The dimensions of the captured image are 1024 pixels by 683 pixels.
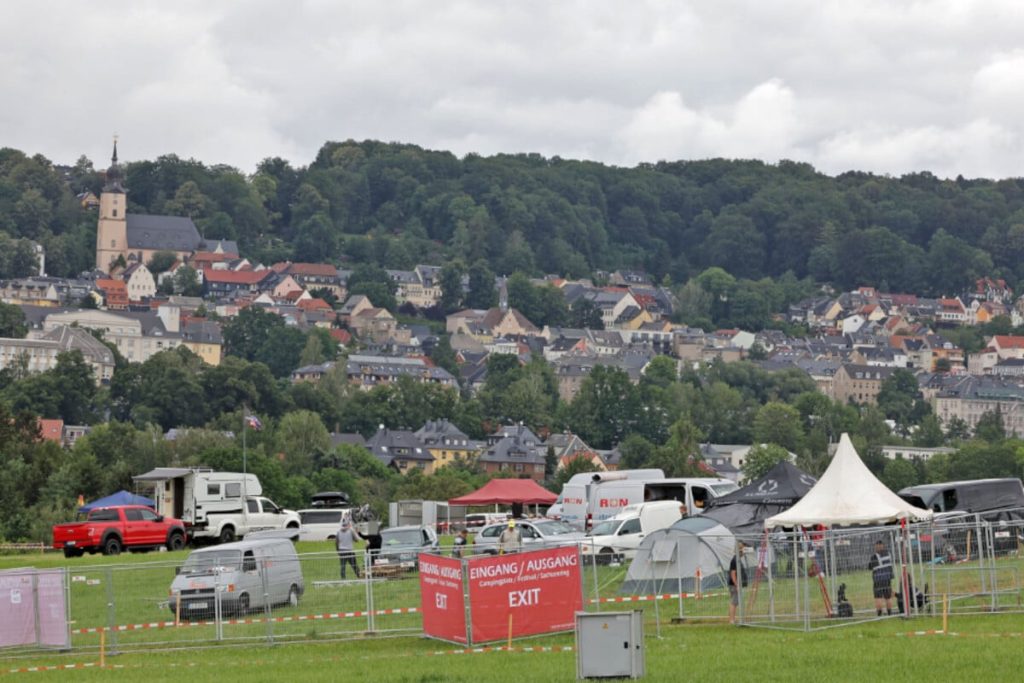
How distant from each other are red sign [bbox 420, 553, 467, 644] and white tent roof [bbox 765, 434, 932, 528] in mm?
8564


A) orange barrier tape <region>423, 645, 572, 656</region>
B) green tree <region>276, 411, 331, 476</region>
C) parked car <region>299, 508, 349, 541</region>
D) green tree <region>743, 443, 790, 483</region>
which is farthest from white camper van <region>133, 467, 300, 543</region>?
green tree <region>743, 443, 790, 483</region>

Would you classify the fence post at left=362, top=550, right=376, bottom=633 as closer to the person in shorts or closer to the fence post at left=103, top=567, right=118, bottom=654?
the fence post at left=103, top=567, right=118, bottom=654

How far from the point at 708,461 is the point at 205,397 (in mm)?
42966

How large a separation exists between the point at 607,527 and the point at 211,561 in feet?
41.6

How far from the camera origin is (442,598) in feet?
84.5

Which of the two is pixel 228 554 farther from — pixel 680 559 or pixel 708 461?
pixel 708 461

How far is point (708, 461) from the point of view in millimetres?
172500

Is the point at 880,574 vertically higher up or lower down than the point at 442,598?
higher up

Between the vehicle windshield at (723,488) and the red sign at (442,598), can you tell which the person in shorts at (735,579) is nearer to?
the red sign at (442,598)

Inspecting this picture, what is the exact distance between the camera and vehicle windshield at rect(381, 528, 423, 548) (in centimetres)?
3588

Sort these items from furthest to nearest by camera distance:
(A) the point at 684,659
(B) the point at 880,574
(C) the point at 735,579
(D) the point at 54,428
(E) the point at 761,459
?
1. (D) the point at 54,428
2. (E) the point at 761,459
3. (C) the point at 735,579
4. (B) the point at 880,574
5. (A) the point at 684,659

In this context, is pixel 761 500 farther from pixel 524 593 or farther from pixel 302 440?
pixel 302 440

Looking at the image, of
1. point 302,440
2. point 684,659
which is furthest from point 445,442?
point 684,659

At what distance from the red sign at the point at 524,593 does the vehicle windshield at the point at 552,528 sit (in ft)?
43.5
